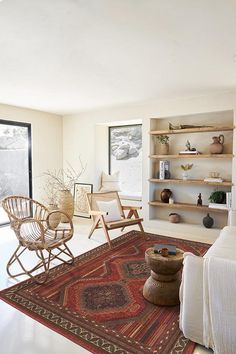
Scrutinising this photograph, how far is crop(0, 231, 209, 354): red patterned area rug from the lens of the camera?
1823 mm

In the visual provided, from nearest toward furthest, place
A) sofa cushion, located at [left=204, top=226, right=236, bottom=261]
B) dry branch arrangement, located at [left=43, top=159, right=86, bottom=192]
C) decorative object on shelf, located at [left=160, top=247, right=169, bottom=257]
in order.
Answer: sofa cushion, located at [left=204, top=226, right=236, bottom=261], decorative object on shelf, located at [left=160, top=247, right=169, bottom=257], dry branch arrangement, located at [left=43, top=159, right=86, bottom=192]

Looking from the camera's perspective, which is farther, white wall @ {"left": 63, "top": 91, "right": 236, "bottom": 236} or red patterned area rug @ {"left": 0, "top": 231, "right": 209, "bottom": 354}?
white wall @ {"left": 63, "top": 91, "right": 236, "bottom": 236}

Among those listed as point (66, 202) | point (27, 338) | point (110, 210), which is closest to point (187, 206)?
point (110, 210)

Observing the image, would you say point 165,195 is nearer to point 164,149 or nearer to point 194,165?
point 194,165

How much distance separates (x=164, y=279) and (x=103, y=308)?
0.61 m

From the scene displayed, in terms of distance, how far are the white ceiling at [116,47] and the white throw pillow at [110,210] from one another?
1.81 meters

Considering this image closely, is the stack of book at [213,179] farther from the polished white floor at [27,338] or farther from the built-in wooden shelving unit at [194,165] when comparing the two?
the polished white floor at [27,338]

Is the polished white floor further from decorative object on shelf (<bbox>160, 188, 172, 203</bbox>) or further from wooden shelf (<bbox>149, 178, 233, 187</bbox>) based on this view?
decorative object on shelf (<bbox>160, 188, 172, 203</bbox>)

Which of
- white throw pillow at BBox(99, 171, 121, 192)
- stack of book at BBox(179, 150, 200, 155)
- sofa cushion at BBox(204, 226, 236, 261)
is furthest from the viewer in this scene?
white throw pillow at BBox(99, 171, 121, 192)

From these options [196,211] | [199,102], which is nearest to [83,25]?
[199,102]

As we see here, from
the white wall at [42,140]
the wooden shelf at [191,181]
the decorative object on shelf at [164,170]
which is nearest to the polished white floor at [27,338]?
the wooden shelf at [191,181]

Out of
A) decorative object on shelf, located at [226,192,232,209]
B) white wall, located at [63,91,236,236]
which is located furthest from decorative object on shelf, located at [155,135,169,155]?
decorative object on shelf, located at [226,192,232,209]

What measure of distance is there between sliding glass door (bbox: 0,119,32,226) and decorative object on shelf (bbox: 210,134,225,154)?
3.65m

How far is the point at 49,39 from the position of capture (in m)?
2.17
